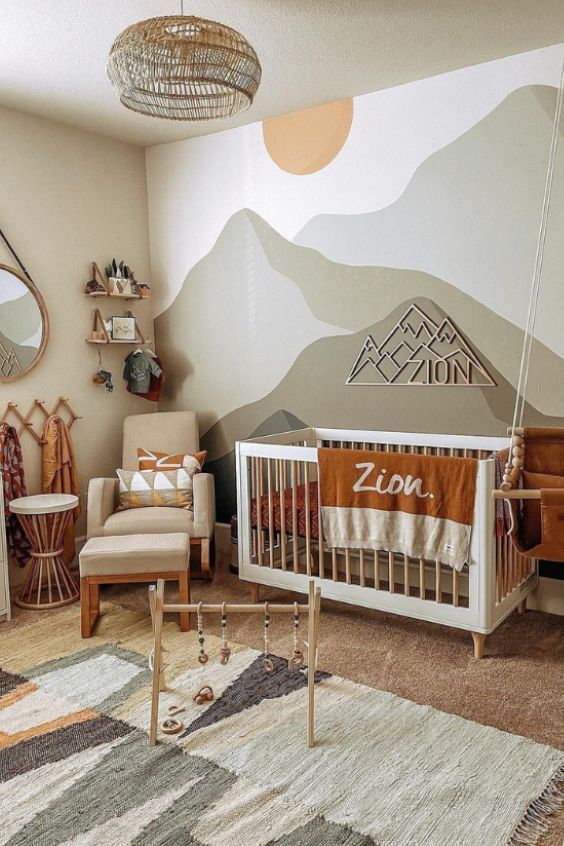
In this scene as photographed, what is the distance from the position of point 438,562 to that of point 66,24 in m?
2.70

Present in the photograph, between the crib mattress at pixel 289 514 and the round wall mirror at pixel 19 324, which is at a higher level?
the round wall mirror at pixel 19 324

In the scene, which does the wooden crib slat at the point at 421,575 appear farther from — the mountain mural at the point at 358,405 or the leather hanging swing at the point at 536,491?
Answer: the mountain mural at the point at 358,405

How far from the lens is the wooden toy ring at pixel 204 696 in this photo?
8.45ft

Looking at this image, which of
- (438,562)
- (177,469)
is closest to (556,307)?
(438,562)

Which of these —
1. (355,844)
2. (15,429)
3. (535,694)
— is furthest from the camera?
(15,429)

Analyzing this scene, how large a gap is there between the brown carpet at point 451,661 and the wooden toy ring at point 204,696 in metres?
0.48

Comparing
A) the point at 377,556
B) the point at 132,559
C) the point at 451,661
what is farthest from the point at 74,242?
the point at 451,661

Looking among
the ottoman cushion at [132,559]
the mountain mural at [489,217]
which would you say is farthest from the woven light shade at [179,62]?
the ottoman cushion at [132,559]

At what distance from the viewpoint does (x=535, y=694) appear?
262 cm

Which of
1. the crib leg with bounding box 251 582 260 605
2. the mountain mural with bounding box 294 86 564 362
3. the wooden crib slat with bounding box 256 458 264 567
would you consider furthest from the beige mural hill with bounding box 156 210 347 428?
the crib leg with bounding box 251 582 260 605

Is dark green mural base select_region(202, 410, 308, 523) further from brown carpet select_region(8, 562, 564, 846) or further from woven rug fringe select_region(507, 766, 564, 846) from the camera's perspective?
woven rug fringe select_region(507, 766, 564, 846)

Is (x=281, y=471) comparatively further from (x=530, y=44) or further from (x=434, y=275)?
(x=530, y=44)

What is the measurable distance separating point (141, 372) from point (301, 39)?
221 centimetres

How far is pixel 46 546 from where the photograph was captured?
374 centimetres
